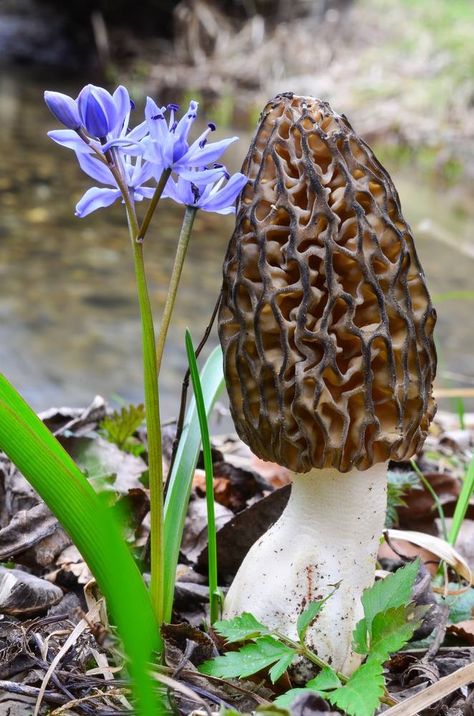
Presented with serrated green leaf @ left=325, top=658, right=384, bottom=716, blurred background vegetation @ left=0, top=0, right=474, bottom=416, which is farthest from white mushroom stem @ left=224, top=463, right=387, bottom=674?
blurred background vegetation @ left=0, top=0, right=474, bottom=416

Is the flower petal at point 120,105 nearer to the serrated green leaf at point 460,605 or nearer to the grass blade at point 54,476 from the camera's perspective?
the grass blade at point 54,476

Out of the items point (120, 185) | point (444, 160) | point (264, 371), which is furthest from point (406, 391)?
point (444, 160)

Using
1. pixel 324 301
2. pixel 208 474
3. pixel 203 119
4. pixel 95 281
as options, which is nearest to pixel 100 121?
pixel 324 301

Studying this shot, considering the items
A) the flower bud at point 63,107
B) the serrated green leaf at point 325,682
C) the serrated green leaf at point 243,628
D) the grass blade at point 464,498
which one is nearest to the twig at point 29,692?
the serrated green leaf at point 243,628

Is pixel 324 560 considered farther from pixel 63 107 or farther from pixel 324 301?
pixel 63 107

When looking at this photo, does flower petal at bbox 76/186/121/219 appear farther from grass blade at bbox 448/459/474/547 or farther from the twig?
grass blade at bbox 448/459/474/547

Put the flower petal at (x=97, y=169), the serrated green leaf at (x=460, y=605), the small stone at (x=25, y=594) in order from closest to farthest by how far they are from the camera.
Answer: the flower petal at (x=97, y=169) < the small stone at (x=25, y=594) < the serrated green leaf at (x=460, y=605)

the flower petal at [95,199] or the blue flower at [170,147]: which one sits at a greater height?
the blue flower at [170,147]
